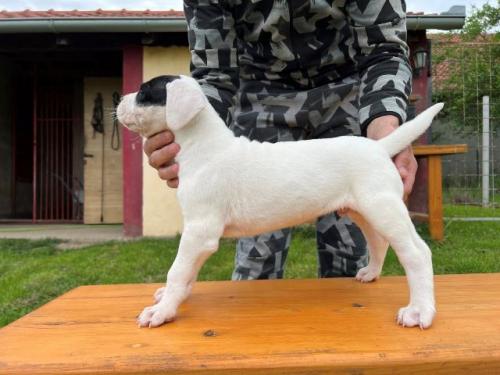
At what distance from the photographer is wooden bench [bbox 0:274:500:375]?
3.75 feet

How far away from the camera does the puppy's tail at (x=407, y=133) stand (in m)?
1.45

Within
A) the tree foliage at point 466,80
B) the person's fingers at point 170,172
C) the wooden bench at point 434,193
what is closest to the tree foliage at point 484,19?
the tree foliage at point 466,80

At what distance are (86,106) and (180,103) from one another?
7266 millimetres

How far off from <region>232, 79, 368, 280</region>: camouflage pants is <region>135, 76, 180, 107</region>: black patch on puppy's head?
668 mm

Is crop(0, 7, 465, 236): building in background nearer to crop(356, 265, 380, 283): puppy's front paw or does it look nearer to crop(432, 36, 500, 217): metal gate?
crop(432, 36, 500, 217): metal gate

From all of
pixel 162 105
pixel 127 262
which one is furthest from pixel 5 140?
pixel 162 105

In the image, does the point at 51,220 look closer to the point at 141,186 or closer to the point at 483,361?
the point at 141,186

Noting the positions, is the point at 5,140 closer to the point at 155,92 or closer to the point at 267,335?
the point at 155,92

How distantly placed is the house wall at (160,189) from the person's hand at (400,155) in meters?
4.70

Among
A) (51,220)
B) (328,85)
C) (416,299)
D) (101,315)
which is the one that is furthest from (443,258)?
(51,220)

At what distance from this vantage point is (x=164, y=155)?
5.08ft

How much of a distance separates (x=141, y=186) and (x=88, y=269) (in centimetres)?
211

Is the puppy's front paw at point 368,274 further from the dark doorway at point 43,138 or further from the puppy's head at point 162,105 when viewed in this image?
the dark doorway at point 43,138

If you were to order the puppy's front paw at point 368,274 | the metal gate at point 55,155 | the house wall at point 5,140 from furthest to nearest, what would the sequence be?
the metal gate at point 55,155
the house wall at point 5,140
the puppy's front paw at point 368,274
